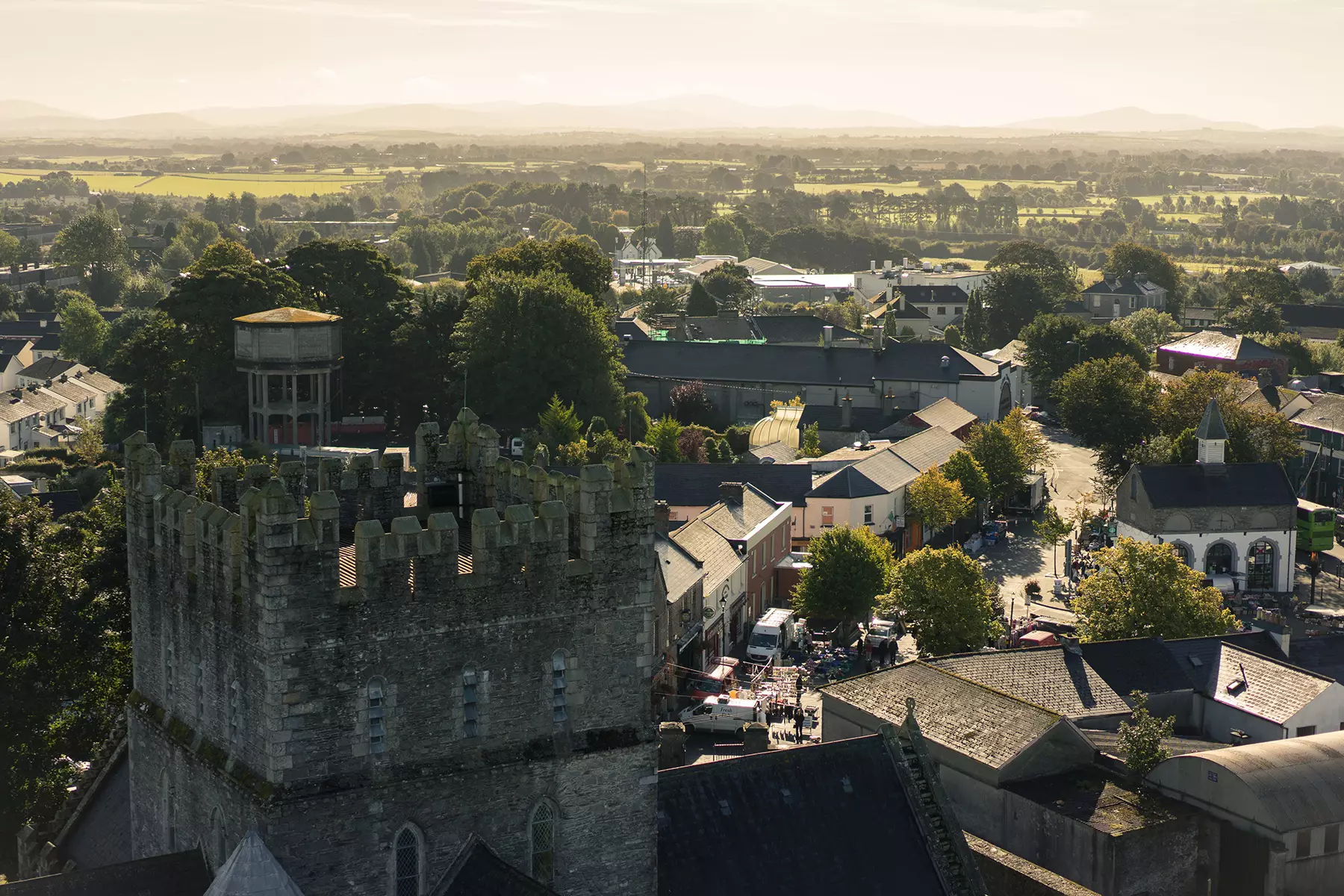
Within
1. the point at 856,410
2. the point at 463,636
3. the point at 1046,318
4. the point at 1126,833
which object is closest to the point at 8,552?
the point at 463,636

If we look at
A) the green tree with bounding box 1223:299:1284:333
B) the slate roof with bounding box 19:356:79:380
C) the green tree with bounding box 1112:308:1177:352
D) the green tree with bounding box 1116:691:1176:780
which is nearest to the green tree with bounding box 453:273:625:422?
the slate roof with bounding box 19:356:79:380

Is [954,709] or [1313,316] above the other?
[954,709]

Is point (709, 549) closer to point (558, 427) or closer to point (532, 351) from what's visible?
point (558, 427)

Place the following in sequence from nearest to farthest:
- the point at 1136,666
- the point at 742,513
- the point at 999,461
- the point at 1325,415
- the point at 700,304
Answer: the point at 1136,666 → the point at 742,513 → the point at 999,461 → the point at 1325,415 → the point at 700,304

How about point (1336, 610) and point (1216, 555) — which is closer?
point (1336, 610)

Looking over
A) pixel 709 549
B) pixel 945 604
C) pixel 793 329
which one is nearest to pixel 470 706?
pixel 945 604

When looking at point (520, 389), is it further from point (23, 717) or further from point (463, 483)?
point (463, 483)
